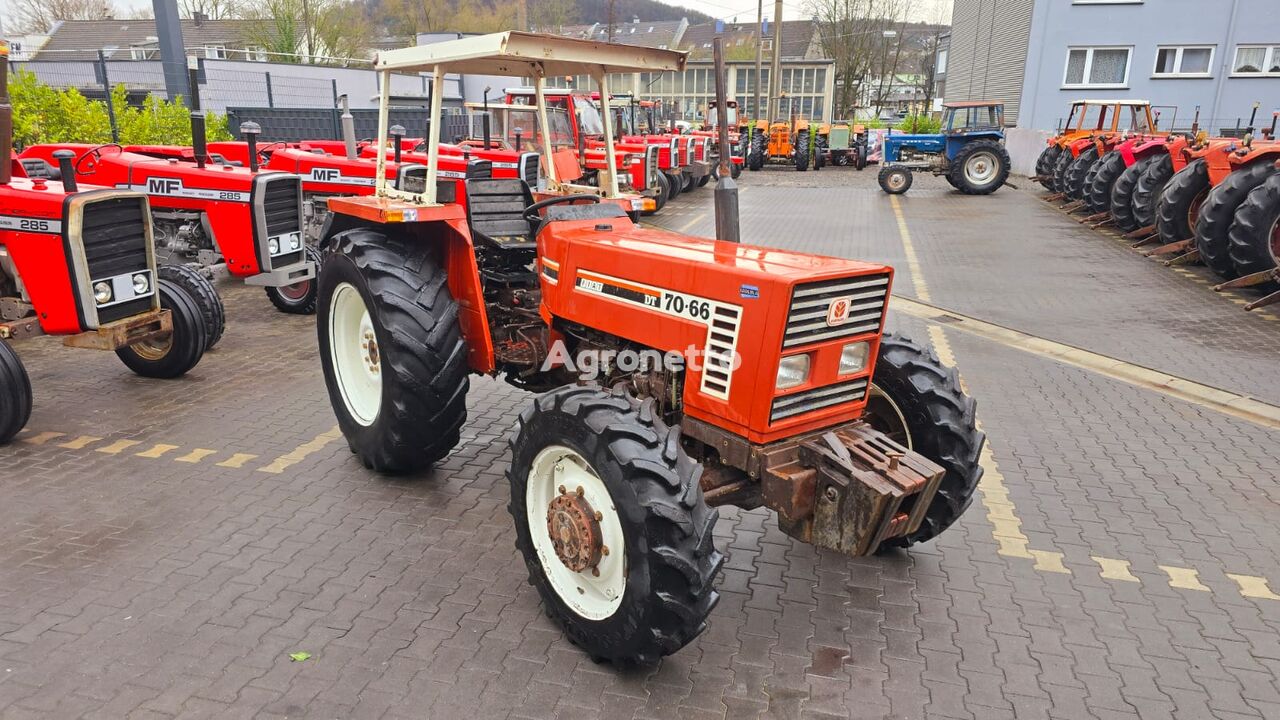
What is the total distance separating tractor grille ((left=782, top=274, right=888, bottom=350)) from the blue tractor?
57.6ft

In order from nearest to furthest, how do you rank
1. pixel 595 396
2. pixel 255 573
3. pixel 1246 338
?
pixel 595 396 → pixel 255 573 → pixel 1246 338

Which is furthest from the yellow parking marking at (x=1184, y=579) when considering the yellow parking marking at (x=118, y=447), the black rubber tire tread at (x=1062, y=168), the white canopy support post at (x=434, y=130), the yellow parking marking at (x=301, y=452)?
the black rubber tire tread at (x=1062, y=168)

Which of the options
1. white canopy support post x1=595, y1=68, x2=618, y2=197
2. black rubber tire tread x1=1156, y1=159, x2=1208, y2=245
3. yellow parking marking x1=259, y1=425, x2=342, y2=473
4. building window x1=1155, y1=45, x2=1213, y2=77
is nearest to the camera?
white canopy support post x1=595, y1=68, x2=618, y2=197

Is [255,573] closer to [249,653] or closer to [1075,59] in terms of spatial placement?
[249,653]

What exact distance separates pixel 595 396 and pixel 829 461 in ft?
2.81

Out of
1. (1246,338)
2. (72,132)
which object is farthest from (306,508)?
(72,132)

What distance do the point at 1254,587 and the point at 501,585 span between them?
10.8 feet

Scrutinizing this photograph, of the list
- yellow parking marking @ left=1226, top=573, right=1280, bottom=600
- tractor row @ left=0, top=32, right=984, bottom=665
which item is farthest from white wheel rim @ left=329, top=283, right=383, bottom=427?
yellow parking marking @ left=1226, top=573, right=1280, bottom=600

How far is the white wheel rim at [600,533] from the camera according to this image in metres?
2.88

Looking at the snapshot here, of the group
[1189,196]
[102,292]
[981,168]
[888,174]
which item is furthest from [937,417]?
[981,168]

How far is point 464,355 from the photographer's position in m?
4.06

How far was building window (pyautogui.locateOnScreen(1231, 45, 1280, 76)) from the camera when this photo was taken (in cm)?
2320

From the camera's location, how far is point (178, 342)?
5883 mm

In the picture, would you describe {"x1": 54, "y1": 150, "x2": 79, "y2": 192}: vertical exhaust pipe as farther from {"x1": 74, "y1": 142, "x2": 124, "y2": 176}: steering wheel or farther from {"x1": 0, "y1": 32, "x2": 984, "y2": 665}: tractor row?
{"x1": 74, "y1": 142, "x2": 124, "y2": 176}: steering wheel
